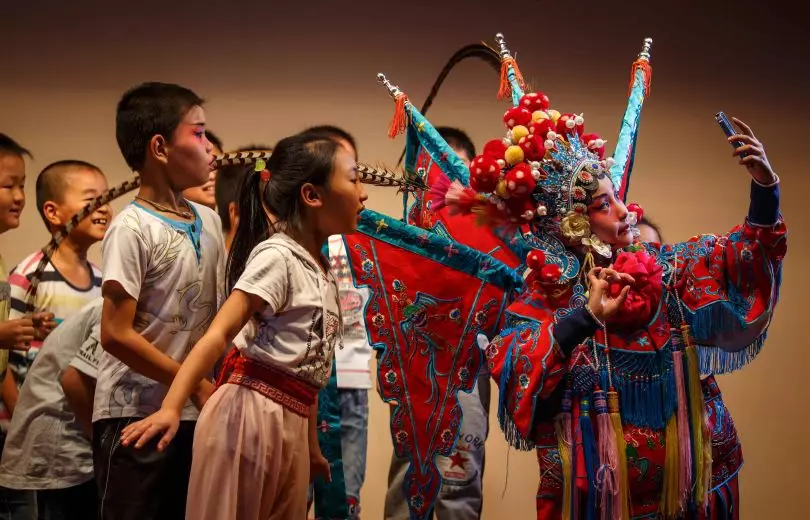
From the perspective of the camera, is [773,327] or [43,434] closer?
[43,434]

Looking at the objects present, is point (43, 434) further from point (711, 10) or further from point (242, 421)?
point (711, 10)

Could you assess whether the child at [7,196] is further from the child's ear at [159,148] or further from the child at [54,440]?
the child's ear at [159,148]

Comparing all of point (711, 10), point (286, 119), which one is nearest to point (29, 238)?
point (286, 119)

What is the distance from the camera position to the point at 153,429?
1699 millimetres

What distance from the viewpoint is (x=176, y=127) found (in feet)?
7.11

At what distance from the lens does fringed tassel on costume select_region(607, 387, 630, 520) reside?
6.59 feet

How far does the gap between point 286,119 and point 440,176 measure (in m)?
1.68

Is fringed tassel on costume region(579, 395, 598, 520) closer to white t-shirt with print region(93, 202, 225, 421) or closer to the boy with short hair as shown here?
white t-shirt with print region(93, 202, 225, 421)

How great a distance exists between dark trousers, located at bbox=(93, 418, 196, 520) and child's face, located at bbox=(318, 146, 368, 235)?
59 centimetres

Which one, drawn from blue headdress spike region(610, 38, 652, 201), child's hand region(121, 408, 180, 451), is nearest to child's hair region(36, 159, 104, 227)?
child's hand region(121, 408, 180, 451)

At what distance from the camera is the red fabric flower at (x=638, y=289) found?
2.02 metres

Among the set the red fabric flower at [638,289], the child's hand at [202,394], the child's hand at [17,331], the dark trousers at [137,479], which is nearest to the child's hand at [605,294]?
the red fabric flower at [638,289]

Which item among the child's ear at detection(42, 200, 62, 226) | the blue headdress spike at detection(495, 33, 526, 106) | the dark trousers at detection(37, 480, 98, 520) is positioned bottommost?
the dark trousers at detection(37, 480, 98, 520)

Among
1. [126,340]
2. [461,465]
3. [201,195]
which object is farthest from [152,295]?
[461,465]
